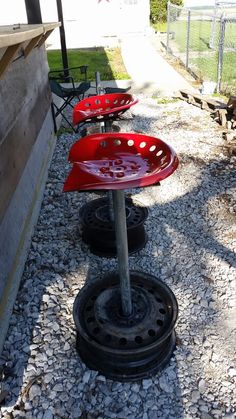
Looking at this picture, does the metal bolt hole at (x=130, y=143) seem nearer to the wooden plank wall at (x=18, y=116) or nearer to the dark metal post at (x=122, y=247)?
the dark metal post at (x=122, y=247)

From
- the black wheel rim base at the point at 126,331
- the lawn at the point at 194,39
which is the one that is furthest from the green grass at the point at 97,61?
the black wheel rim base at the point at 126,331

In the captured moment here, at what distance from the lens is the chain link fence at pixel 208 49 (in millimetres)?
8836

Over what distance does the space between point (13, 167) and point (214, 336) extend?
6.97ft

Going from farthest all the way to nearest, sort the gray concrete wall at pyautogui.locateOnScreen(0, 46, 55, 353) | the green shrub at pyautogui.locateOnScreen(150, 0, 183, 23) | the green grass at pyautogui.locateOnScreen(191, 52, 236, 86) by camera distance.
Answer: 1. the green shrub at pyautogui.locateOnScreen(150, 0, 183, 23)
2. the green grass at pyautogui.locateOnScreen(191, 52, 236, 86)
3. the gray concrete wall at pyautogui.locateOnScreen(0, 46, 55, 353)

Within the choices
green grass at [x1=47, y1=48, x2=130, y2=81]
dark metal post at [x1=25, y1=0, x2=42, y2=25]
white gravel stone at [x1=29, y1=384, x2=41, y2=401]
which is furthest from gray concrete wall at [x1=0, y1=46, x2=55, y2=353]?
green grass at [x1=47, y1=48, x2=130, y2=81]

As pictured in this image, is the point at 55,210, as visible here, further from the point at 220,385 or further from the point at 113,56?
the point at 113,56

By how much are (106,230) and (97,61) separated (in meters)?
11.4

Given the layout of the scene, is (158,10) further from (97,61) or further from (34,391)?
(34,391)

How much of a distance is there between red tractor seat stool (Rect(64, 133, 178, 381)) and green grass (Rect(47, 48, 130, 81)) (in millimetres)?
8924

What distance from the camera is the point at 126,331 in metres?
2.41

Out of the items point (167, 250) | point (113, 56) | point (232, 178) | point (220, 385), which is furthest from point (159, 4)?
point (220, 385)

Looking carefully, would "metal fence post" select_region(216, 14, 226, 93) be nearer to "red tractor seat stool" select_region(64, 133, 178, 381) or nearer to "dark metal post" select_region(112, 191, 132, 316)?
"red tractor seat stool" select_region(64, 133, 178, 381)

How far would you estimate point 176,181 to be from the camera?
4922mm

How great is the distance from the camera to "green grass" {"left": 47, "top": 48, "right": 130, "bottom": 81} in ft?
36.1
